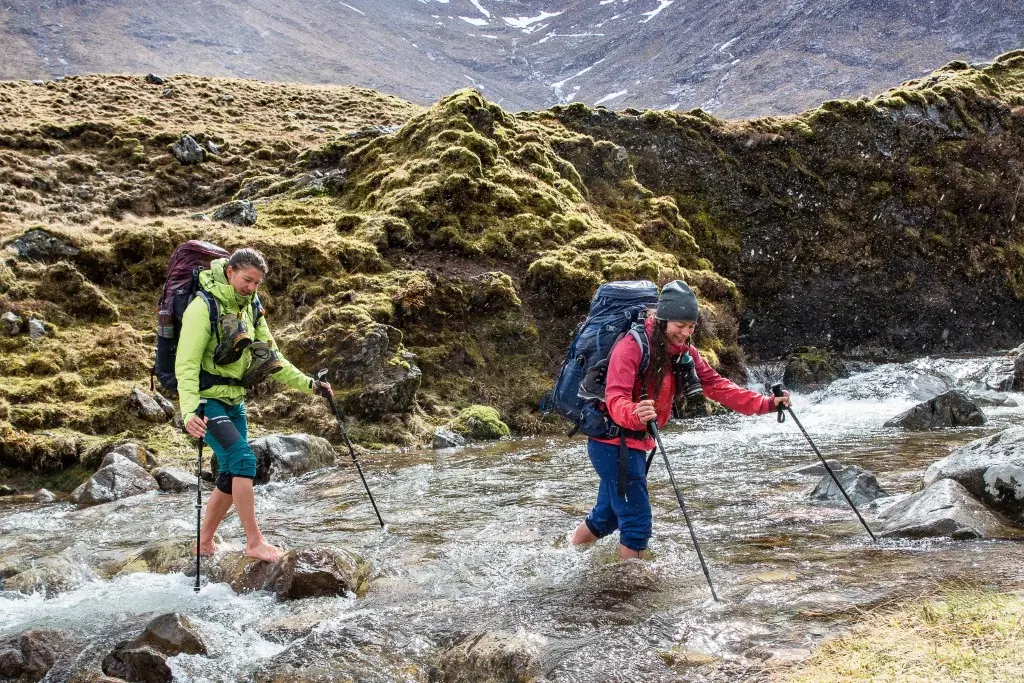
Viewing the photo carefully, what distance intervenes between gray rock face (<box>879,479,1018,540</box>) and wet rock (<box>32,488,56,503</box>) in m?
12.4

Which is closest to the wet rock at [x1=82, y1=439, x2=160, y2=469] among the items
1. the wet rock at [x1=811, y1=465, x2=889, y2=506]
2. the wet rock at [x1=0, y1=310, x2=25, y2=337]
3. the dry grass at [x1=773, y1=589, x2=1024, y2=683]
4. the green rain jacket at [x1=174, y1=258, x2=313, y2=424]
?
the wet rock at [x1=0, y1=310, x2=25, y2=337]

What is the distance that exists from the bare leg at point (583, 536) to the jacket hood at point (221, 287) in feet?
14.5

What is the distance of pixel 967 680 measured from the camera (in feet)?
14.0

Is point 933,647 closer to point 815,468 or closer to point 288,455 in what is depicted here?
point 815,468

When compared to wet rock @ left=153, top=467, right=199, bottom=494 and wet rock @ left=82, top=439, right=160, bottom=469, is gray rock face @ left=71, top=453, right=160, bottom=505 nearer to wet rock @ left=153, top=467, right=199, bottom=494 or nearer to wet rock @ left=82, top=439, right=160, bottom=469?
wet rock @ left=153, top=467, right=199, bottom=494

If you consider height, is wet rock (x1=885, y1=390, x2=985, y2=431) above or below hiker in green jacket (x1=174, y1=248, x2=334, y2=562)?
below

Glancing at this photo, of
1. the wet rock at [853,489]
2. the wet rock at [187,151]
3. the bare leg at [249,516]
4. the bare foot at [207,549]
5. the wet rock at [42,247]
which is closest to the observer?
the bare leg at [249,516]

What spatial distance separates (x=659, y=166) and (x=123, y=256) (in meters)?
22.3

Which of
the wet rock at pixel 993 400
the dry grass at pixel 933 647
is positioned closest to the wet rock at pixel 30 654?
the dry grass at pixel 933 647

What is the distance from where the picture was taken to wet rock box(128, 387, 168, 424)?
1484 cm

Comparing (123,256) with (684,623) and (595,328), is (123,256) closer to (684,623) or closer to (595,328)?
(595,328)

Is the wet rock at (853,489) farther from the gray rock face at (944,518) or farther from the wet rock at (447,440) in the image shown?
the wet rock at (447,440)

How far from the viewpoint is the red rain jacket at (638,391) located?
6.63 meters

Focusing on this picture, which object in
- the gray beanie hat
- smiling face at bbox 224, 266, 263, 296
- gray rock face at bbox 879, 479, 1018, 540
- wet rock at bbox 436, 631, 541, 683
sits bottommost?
wet rock at bbox 436, 631, 541, 683
